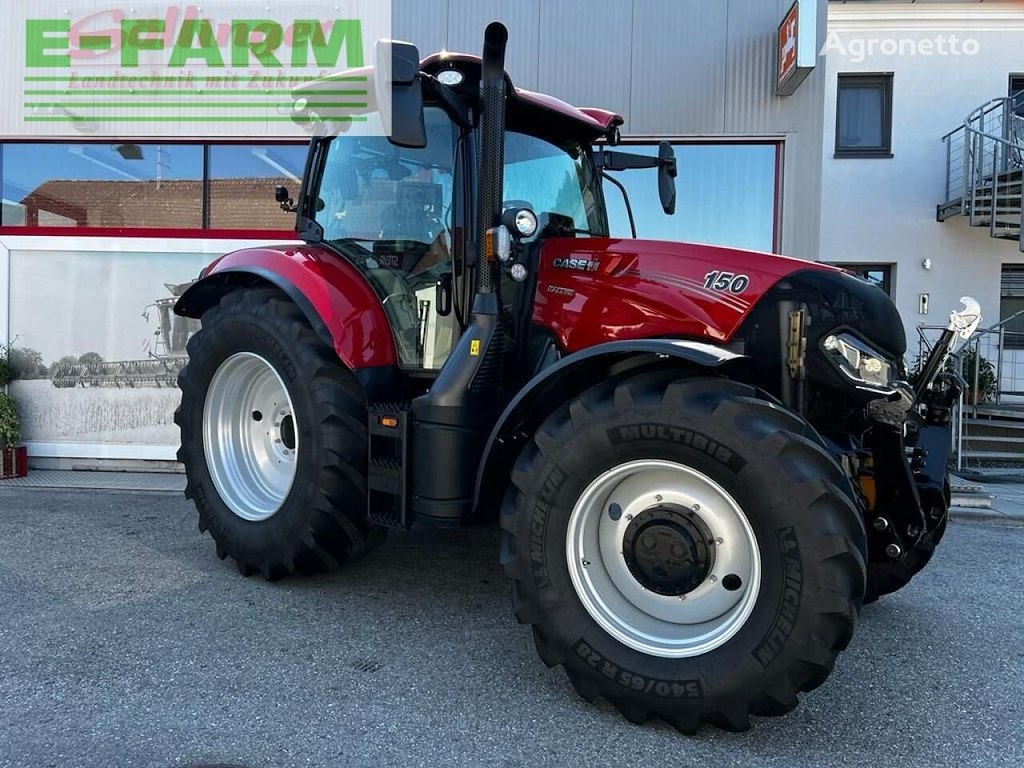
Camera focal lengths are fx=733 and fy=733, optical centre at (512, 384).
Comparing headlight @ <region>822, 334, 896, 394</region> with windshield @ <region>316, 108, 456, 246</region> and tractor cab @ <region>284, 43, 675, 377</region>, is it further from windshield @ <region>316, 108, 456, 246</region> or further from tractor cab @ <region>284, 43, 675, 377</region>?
windshield @ <region>316, 108, 456, 246</region>

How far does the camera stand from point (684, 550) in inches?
96.8

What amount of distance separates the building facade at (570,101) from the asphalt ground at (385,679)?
328 cm

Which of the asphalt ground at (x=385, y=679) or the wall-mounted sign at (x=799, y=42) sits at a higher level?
the wall-mounted sign at (x=799, y=42)

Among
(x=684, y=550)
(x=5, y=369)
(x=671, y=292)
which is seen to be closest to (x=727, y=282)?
(x=671, y=292)

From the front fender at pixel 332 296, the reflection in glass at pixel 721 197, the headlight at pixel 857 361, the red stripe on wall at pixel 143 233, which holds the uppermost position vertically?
the reflection in glass at pixel 721 197

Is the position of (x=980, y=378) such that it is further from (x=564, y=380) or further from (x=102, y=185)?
(x=102, y=185)

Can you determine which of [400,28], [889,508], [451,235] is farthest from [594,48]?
[889,508]

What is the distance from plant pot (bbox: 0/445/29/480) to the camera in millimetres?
6668

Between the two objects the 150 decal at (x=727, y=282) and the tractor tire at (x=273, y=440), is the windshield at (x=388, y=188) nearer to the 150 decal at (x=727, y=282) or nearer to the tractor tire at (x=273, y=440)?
the tractor tire at (x=273, y=440)

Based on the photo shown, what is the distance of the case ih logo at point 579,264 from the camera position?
3.00 m

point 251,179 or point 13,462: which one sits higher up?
point 251,179

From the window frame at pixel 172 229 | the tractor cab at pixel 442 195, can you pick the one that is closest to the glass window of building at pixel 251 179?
the window frame at pixel 172 229

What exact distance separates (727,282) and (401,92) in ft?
4.54

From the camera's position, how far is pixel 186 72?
7441 mm
